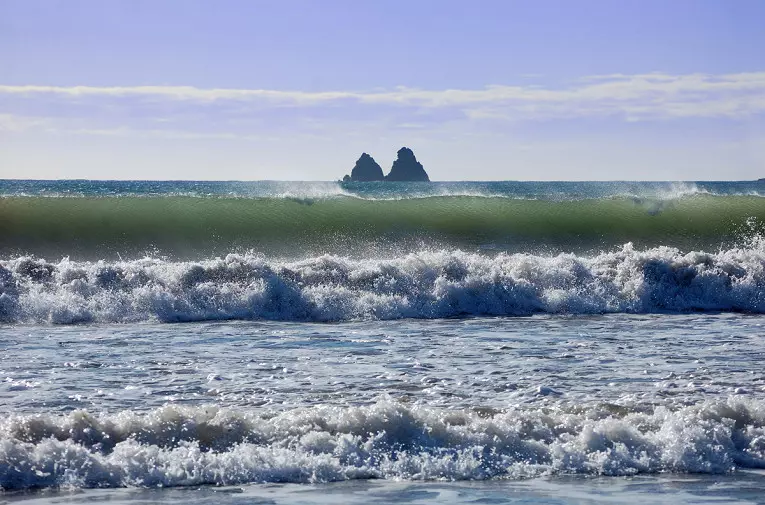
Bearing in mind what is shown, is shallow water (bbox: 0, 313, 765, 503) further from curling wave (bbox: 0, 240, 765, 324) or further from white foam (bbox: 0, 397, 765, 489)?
curling wave (bbox: 0, 240, 765, 324)

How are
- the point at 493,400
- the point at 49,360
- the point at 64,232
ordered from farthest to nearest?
1. the point at 64,232
2. the point at 49,360
3. the point at 493,400

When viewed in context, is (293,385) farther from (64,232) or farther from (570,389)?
(64,232)

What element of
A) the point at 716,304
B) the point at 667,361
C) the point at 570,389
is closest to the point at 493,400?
the point at 570,389

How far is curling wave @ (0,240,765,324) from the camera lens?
13.8 m

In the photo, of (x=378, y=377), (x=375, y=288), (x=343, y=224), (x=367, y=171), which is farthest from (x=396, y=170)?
(x=378, y=377)

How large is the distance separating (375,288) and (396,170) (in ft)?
310

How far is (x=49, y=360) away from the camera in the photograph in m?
9.64

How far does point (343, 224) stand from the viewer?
2455 centimetres

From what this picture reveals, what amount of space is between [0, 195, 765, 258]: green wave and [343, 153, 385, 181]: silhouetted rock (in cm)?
8139

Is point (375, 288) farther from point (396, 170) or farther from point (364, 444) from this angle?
point (396, 170)

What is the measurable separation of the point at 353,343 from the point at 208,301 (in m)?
4.00

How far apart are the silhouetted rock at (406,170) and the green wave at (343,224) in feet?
261

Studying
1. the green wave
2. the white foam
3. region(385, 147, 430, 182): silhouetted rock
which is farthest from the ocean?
region(385, 147, 430, 182): silhouetted rock

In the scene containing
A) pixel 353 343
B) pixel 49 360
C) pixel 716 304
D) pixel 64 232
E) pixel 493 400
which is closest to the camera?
pixel 493 400
